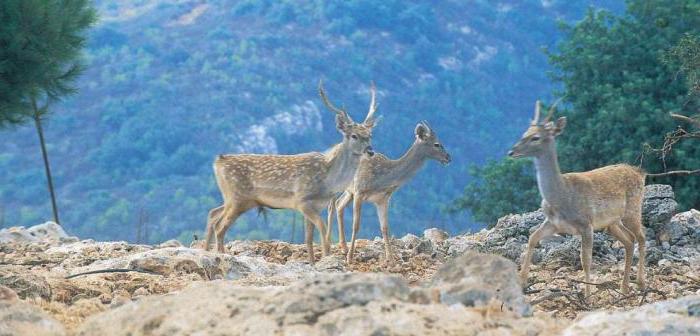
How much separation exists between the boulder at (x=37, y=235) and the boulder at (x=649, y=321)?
12749mm

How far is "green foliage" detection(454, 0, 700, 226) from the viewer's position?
3197cm

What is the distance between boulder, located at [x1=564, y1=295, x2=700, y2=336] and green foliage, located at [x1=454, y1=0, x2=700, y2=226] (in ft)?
86.1

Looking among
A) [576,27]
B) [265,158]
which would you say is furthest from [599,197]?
[576,27]

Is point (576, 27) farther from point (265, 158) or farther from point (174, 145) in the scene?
point (174, 145)

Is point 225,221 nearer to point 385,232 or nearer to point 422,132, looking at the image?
point 385,232

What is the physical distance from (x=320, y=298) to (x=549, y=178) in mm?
7616

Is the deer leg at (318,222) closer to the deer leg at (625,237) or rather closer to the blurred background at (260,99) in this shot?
the deer leg at (625,237)

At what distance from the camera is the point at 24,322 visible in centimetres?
536

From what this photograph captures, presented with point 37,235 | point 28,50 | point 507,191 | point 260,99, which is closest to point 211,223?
point 28,50

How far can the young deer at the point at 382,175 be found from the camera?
16438 millimetres

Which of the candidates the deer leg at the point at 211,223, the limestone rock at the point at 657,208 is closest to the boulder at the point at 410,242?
the deer leg at the point at 211,223

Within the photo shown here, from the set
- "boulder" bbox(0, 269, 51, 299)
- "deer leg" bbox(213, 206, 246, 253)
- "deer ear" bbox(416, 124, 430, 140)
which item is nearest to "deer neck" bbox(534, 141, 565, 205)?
"deer leg" bbox(213, 206, 246, 253)

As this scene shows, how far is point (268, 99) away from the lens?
93312 millimetres

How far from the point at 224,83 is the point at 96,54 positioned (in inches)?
411
